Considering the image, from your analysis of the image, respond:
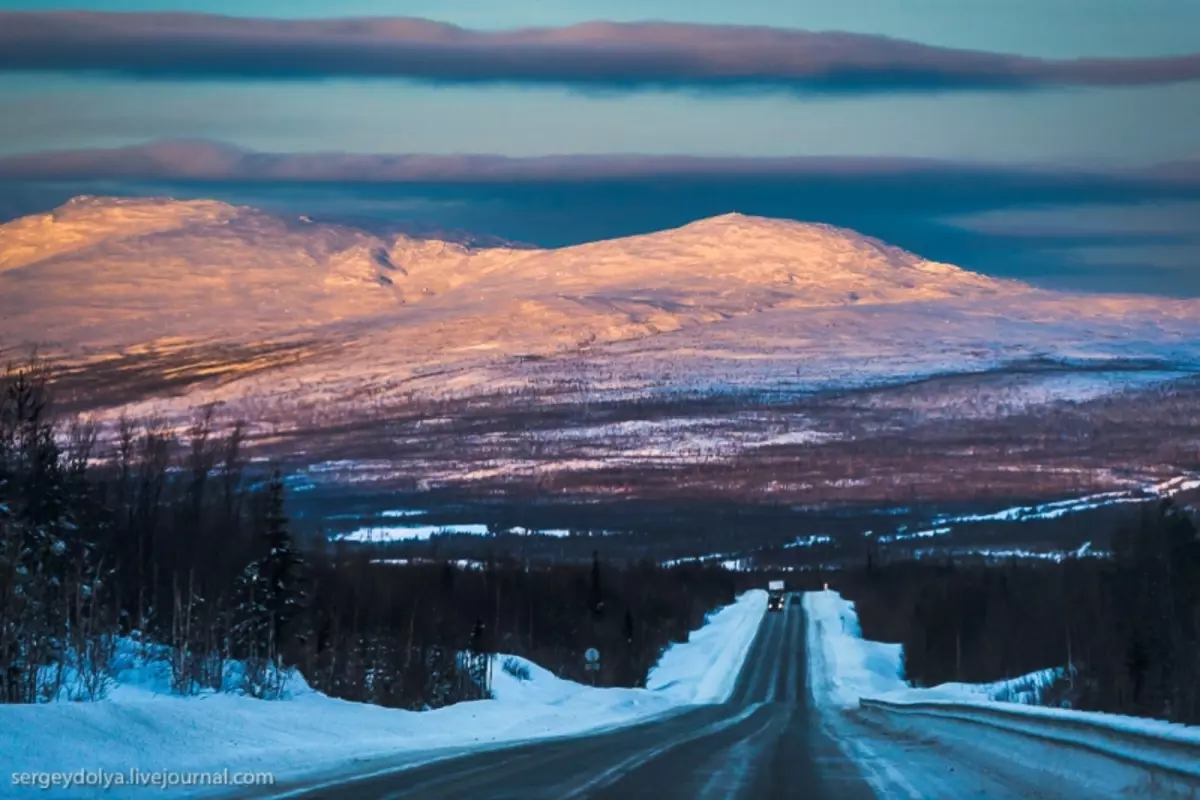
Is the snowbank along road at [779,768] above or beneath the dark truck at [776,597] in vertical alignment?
above

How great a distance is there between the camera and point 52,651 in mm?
33469

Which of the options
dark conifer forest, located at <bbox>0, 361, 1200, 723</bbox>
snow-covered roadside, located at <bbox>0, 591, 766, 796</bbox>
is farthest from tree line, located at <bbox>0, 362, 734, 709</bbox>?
snow-covered roadside, located at <bbox>0, 591, 766, 796</bbox>

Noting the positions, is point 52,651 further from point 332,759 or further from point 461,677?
point 461,677

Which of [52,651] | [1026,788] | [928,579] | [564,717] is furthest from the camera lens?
[928,579]

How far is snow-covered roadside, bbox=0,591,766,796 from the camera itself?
19.2m

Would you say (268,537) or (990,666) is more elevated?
(268,537)

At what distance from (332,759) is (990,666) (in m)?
82.5

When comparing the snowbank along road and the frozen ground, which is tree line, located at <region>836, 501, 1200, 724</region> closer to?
the frozen ground

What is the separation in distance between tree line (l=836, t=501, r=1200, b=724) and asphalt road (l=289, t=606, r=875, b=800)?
81.8 ft

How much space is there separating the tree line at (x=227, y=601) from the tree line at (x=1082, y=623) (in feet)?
57.5

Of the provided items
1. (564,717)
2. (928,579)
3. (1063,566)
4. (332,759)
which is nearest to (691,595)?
(928,579)

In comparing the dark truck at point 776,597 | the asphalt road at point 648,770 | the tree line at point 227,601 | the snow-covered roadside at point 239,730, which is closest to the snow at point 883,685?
the dark truck at point 776,597

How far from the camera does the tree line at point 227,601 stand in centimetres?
3509

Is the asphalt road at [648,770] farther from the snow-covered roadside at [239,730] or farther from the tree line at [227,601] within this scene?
the tree line at [227,601]
